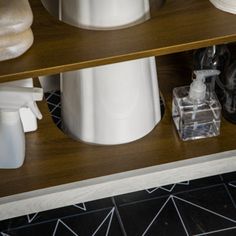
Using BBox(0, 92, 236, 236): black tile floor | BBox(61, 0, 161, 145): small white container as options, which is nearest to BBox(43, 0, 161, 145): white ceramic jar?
BBox(61, 0, 161, 145): small white container

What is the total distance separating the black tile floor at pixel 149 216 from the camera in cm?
80

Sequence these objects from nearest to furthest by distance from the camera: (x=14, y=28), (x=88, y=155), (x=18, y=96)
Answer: (x=14, y=28)
(x=18, y=96)
(x=88, y=155)

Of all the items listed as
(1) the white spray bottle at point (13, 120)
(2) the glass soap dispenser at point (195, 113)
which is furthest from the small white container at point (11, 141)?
(2) the glass soap dispenser at point (195, 113)

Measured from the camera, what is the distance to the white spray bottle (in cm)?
68

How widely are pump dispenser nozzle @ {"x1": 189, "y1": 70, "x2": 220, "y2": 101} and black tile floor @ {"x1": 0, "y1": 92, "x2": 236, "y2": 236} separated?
17 cm

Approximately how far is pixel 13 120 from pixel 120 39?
0.21m

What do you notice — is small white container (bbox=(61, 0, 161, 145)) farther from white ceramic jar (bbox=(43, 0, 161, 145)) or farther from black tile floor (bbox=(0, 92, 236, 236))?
black tile floor (bbox=(0, 92, 236, 236))

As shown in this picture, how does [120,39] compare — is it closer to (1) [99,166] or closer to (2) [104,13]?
(2) [104,13]

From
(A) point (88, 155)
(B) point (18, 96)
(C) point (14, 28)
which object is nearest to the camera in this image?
(C) point (14, 28)

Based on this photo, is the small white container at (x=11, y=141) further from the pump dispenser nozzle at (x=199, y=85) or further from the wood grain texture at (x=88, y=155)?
the pump dispenser nozzle at (x=199, y=85)

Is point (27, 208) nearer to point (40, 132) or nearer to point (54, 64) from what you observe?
point (40, 132)

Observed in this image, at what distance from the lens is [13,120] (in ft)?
2.38

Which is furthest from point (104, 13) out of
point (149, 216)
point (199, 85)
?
point (149, 216)

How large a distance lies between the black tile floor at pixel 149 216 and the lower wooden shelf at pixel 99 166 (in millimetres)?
69
